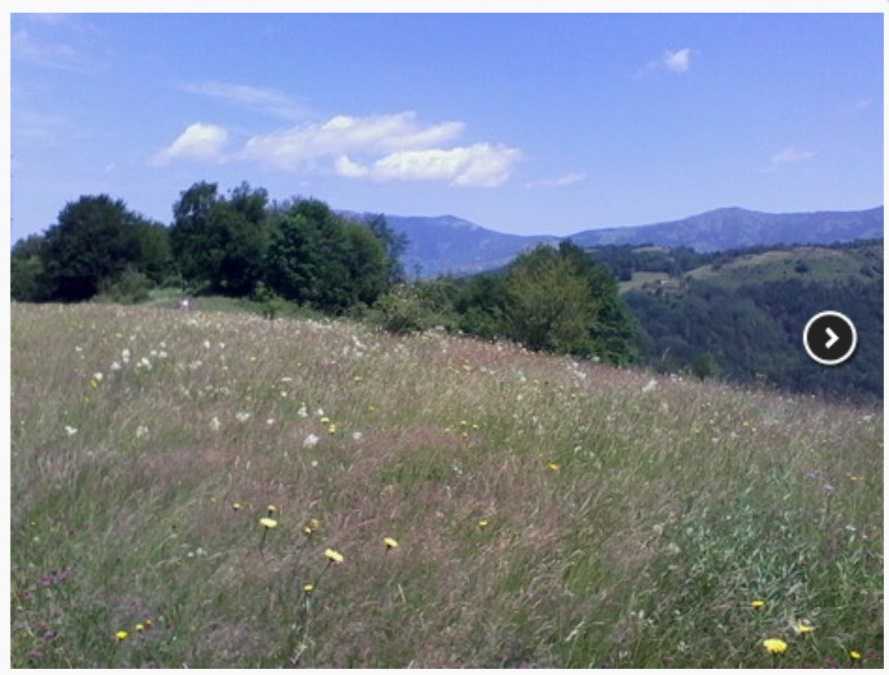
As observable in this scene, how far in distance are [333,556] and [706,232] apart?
5.12m

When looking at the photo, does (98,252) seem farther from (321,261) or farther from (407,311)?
A: (407,311)

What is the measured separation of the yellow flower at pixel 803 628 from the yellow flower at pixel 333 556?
1.54m

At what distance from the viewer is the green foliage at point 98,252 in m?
12.8

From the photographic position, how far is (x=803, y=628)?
3.64 meters

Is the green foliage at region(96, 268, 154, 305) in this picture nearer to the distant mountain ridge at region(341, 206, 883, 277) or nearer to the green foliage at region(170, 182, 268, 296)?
the green foliage at region(170, 182, 268, 296)

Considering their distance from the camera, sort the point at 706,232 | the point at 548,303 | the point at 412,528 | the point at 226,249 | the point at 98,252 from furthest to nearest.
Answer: the point at 226,249, the point at 98,252, the point at 548,303, the point at 706,232, the point at 412,528

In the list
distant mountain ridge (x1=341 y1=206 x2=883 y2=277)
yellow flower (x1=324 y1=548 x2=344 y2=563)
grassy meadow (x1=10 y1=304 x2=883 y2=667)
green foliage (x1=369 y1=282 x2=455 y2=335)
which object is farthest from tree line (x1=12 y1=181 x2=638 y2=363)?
yellow flower (x1=324 y1=548 x2=344 y2=563)

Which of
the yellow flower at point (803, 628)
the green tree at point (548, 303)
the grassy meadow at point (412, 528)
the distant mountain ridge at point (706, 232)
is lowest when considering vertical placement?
the yellow flower at point (803, 628)

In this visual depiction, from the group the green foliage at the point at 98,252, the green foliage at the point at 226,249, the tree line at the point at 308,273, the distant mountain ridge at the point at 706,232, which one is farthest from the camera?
the green foliage at the point at 226,249

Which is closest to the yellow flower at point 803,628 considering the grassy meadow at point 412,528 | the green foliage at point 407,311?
the grassy meadow at point 412,528

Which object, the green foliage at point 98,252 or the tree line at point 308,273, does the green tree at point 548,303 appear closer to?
the tree line at point 308,273

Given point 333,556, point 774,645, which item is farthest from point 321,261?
point 774,645

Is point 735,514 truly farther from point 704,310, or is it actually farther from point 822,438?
point 704,310

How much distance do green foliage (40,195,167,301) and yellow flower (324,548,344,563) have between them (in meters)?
9.02
